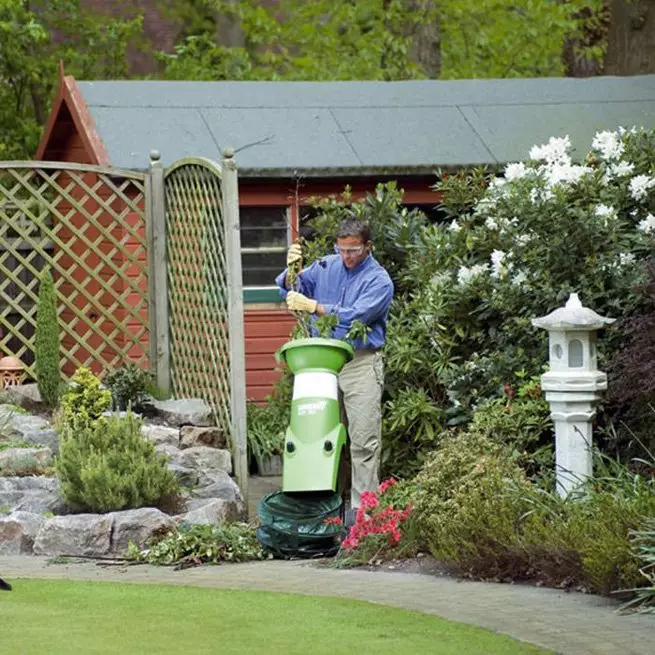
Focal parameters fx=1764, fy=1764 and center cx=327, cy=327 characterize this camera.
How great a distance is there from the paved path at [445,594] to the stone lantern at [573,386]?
124cm

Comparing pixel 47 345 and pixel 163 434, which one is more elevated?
pixel 47 345

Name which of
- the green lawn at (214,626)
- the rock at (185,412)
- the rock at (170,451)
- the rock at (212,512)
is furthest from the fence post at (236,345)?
the green lawn at (214,626)

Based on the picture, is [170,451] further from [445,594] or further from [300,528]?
[445,594]

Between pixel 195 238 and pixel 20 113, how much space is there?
871 centimetres

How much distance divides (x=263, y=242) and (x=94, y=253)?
63.5 inches

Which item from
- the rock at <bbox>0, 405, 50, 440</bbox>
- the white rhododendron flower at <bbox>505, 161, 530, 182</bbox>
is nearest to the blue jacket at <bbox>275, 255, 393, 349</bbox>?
the white rhododendron flower at <bbox>505, 161, 530, 182</bbox>

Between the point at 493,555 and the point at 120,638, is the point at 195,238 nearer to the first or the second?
the point at 493,555

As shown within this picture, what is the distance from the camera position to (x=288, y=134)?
15.7 meters

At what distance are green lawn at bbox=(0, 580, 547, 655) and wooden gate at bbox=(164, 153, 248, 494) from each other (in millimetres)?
3244

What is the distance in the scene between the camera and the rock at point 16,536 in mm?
10469

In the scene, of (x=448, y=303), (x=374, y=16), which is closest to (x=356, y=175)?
(x=448, y=303)

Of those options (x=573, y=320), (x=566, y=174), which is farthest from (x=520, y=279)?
(x=573, y=320)

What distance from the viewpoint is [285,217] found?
1573 centimetres

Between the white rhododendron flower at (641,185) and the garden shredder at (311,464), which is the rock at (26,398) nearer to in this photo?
the garden shredder at (311,464)
